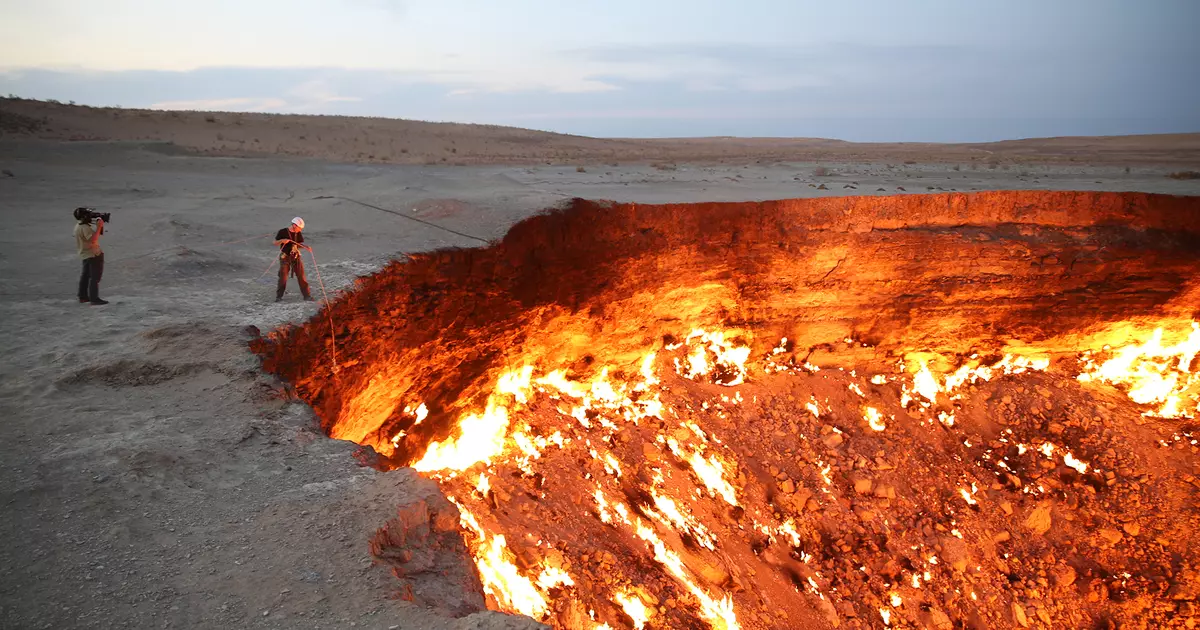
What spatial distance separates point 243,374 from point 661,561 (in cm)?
482

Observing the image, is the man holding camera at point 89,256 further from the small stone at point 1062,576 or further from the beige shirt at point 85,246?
the small stone at point 1062,576

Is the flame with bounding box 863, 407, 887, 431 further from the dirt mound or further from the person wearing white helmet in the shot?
the dirt mound

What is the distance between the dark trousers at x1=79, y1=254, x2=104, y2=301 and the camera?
6.66 metres

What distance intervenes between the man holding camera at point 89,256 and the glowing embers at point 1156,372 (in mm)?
14174

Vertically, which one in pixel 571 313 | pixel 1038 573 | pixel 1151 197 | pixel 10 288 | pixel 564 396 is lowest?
pixel 1038 573

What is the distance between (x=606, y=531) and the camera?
26.0ft

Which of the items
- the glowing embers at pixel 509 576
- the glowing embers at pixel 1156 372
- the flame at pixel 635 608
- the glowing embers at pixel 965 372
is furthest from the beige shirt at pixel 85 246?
the glowing embers at pixel 1156 372

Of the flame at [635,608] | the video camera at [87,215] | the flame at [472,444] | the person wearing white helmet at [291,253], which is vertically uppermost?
the video camera at [87,215]

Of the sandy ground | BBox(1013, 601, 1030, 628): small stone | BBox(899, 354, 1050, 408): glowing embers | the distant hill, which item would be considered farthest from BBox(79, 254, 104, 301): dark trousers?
the distant hill

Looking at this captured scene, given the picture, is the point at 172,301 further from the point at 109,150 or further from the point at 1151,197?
the point at 109,150

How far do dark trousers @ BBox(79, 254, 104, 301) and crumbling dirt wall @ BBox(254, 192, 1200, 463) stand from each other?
4509 millimetres

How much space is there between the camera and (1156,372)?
11.6 metres

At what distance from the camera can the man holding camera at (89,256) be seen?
6.64 meters

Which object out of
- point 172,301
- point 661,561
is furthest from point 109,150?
point 661,561
